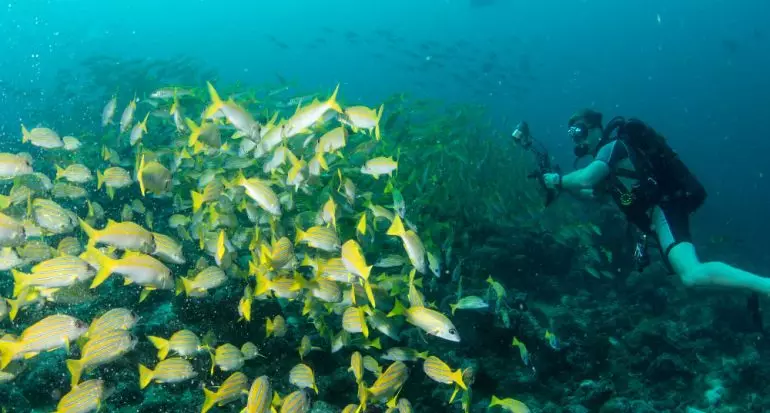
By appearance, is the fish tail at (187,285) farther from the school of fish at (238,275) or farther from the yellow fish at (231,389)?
the yellow fish at (231,389)

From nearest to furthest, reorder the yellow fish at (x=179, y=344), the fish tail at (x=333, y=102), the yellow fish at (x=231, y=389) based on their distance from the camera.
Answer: the yellow fish at (x=231, y=389) < the yellow fish at (x=179, y=344) < the fish tail at (x=333, y=102)

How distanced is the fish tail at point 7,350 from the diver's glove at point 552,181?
6.67 meters

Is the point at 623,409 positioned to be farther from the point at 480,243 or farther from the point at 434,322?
the point at 480,243

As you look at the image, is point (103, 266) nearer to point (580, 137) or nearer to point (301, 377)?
point (301, 377)

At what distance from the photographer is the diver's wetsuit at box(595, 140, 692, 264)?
21.0 feet

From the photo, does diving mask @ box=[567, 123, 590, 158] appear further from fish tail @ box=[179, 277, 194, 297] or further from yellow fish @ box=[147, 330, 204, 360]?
yellow fish @ box=[147, 330, 204, 360]

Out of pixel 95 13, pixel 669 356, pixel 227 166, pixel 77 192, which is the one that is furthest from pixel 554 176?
pixel 95 13

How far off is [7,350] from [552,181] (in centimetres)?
684

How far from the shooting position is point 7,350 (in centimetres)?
309

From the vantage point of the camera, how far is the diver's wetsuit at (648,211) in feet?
21.0

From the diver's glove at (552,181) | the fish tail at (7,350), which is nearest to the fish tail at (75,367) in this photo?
the fish tail at (7,350)

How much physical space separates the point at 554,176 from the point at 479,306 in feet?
10.8

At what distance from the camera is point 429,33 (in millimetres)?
118062

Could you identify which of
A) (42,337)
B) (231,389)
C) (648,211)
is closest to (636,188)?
(648,211)
